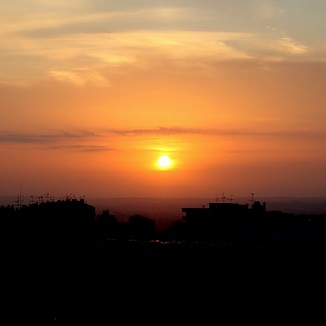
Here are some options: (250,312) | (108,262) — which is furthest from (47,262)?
(250,312)

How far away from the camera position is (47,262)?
120 feet

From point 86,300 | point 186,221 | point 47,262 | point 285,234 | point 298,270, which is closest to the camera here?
point 86,300

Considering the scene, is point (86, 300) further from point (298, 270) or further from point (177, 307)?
point (298, 270)

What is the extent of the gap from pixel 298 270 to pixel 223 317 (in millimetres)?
5325

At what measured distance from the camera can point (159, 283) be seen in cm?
3381

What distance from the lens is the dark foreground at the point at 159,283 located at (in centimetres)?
3012

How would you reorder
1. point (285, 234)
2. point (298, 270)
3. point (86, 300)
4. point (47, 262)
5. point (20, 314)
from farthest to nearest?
point (285, 234) < point (47, 262) < point (298, 270) < point (86, 300) < point (20, 314)

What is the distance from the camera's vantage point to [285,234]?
65.0 metres

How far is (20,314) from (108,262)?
7269 mm

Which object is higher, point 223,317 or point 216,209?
point 216,209

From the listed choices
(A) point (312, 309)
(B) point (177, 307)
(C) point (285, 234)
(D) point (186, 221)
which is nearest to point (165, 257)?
(B) point (177, 307)

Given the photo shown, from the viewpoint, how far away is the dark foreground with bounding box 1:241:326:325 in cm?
3012

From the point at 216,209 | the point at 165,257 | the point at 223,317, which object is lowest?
the point at 223,317

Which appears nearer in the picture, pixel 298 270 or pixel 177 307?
pixel 177 307
